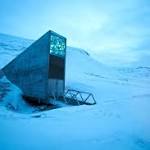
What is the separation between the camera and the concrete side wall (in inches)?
576

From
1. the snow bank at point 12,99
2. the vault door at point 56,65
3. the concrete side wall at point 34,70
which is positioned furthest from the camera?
the vault door at point 56,65

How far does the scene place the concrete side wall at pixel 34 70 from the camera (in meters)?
14.6

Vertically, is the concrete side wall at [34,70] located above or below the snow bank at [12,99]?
above

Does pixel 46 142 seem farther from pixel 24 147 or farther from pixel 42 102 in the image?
pixel 42 102

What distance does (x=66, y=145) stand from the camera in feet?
15.1

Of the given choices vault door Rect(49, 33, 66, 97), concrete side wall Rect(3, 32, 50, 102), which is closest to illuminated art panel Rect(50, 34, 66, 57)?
vault door Rect(49, 33, 66, 97)

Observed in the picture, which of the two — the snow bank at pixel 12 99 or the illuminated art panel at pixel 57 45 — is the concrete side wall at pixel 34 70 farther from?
the snow bank at pixel 12 99

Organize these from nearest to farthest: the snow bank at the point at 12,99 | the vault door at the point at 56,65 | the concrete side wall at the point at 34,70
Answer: the snow bank at the point at 12,99 → the concrete side wall at the point at 34,70 → the vault door at the point at 56,65

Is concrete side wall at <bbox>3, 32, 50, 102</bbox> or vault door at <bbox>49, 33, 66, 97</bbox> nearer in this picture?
concrete side wall at <bbox>3, 32, 50, 102</bbox>

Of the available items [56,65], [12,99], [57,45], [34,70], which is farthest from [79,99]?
[12,99]

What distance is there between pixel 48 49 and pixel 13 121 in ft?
29.2

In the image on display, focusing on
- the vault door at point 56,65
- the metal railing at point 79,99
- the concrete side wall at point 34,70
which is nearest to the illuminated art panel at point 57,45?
the vault door at point 56,65

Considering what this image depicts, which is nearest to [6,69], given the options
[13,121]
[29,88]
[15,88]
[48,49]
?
[15,88]

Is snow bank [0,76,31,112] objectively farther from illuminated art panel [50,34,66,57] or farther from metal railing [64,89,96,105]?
illuminated art panel [50,34,66,57]
